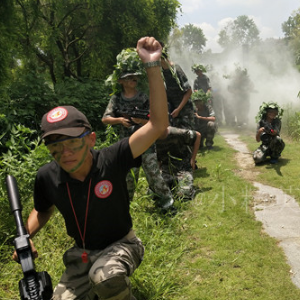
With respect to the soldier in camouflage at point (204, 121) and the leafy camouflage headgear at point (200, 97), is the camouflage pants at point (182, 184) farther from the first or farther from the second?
the leafy camouflage headgear at point (200, 97)

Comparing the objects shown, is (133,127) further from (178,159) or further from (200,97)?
(200,97)

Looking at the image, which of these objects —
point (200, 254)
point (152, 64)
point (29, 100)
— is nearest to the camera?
point (152, 64)

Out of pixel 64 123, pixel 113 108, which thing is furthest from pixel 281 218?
pixel 64 123

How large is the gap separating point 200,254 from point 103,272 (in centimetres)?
161

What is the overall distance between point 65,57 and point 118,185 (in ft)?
30.2

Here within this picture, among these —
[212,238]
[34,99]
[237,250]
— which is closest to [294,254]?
[237,250]

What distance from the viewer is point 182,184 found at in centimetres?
498

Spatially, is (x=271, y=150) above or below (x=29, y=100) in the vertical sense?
below

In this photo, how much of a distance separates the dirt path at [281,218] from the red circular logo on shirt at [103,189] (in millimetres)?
1822

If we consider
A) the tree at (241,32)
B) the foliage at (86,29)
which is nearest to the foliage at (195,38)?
the tree at (241,32)

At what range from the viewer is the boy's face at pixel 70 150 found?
2.05 m

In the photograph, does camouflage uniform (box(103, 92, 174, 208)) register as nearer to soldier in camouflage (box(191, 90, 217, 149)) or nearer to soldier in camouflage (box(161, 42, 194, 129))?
soldier in camouflage (box(161, 42, 194, 129))

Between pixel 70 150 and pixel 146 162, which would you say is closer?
pixel 70 150

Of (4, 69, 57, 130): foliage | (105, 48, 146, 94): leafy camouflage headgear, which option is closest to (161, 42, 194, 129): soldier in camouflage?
(105, 48, 146, 94): leafy camouflage headgear
